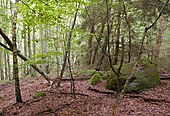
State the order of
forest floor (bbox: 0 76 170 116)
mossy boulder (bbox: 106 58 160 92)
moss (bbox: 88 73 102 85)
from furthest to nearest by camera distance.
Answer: moss (bbox: 88 73 102 85), mossy boulder (bbox: 106 58 160 92), forest floor (bbox: 0 76 170 116)

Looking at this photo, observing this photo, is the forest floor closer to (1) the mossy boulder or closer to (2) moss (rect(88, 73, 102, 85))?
(1) the mossy boulder

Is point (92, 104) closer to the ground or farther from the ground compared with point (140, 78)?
closer to the ground

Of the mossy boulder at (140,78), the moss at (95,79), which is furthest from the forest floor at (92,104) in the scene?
the moss at (95,79)

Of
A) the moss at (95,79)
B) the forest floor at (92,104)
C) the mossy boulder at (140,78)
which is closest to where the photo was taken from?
the forest floor at (92,104)

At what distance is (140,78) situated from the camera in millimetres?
8641

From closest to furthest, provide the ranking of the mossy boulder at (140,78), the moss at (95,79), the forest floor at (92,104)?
the forest floor at (92,104), the mossy boulder at (140,78), the moss at (95,79)

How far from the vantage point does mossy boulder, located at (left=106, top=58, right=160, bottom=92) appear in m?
8.37

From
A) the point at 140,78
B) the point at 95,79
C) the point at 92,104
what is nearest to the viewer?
the point at 92,104

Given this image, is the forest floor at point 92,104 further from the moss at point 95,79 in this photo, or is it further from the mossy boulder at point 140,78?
the moss at point 95,79

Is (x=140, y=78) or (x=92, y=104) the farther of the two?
(x=140, y=78)

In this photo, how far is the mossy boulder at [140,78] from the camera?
837cm

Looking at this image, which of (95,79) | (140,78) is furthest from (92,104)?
(95,79)

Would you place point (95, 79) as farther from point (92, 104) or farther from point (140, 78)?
point (92, 104)

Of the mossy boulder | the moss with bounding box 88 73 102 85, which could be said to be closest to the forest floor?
the mossy boulder
